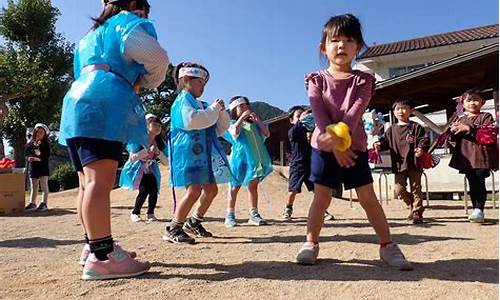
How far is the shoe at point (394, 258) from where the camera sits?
2.53 m

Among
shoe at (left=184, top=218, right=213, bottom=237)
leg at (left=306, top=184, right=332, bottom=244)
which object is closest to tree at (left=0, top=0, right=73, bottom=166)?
shoe at (left=184, top=218, right=213, bottom=237)

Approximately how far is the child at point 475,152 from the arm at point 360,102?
7.93ft

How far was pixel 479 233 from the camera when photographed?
3.88 m

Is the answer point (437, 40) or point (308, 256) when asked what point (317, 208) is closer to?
point (308, 256)

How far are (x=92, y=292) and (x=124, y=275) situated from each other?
0.27m

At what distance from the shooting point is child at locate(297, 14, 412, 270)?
275cm

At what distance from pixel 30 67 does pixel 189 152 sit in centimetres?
2182

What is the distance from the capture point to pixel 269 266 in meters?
2.70

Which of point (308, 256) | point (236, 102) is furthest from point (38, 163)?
point (308, 256)

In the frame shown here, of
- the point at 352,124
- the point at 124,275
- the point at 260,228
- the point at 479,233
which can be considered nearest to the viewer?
the point at 124,275

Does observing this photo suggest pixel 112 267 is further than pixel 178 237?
No

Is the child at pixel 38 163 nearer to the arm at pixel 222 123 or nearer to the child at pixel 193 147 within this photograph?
the child at pixel 193 147

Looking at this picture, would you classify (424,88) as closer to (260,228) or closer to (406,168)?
(406,168)

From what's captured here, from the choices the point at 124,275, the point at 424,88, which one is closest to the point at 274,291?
the point at 124,275
